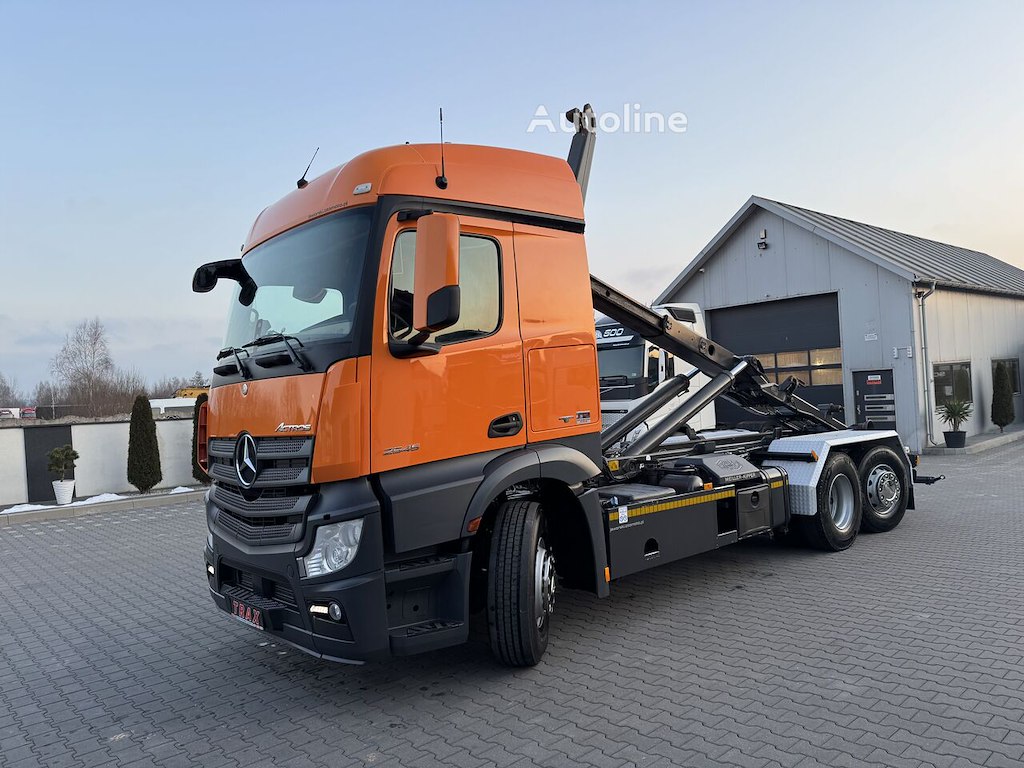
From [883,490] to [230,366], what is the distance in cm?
727

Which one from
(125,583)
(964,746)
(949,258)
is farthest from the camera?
(949,258)

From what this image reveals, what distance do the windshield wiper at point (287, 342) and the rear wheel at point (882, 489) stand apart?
21.6ft

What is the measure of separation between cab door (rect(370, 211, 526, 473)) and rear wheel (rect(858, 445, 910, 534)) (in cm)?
546

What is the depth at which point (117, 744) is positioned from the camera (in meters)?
3.91

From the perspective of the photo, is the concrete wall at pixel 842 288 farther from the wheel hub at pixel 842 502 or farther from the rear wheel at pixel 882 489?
the wheel hub at pixel 842 502

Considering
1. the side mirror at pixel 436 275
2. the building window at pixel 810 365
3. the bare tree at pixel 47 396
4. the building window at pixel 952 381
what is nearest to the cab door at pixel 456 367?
the side mirror at pixel 436 275

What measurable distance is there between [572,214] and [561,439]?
1576 millimetres

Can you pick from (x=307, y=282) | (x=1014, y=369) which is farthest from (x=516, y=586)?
(x=1014, y=369)

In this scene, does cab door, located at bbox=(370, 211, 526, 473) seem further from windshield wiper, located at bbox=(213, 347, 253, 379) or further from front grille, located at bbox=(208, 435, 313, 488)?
windshield wiper, located at bbox=(213, 347, 253, 379)

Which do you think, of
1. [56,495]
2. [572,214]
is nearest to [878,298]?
[572,214]

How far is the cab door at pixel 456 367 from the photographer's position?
3943 millimetres

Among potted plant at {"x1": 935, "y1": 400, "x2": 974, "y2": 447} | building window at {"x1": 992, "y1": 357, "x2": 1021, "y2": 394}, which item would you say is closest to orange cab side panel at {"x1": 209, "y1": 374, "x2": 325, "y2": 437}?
potted plant at {"x1": 935, "y1": 400, "x2": 974, "y2": 447}

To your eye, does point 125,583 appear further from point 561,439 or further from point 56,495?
point 56,495

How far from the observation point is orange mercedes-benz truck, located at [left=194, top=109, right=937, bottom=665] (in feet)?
12.6
